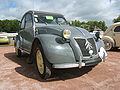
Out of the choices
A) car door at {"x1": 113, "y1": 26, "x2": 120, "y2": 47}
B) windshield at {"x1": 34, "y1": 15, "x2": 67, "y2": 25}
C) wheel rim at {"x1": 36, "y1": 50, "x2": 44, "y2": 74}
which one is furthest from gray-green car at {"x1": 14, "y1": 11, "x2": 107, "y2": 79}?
car door at {"x1": 113, "y1": 26, "x2": 120, "y2": 47}

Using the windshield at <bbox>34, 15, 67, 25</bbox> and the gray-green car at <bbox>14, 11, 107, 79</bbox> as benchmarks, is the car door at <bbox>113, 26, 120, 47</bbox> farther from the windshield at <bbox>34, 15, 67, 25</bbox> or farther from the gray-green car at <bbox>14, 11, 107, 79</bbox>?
the gray-green car at <bbox>14, 11, 107, 79</bbox>

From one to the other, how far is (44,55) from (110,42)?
568 centimetres

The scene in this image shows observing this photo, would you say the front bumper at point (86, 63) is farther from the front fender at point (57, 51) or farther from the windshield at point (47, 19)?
the windshield at point (47, 19)

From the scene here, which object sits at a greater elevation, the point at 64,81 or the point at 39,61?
the point at 39,61

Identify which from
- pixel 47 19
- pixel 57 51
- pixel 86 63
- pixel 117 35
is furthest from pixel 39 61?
pixel 117 35

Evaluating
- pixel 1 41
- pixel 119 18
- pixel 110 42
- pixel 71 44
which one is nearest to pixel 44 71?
pixel 71 44

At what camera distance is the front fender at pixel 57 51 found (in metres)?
2.49

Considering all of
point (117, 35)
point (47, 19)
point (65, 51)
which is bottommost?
point (65, 51)

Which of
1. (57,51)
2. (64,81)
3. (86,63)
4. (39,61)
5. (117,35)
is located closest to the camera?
(57,51)

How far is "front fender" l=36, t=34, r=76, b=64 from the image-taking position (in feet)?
8.16

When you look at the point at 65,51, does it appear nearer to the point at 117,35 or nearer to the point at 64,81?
the point at 64,81

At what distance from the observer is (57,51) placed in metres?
2.52

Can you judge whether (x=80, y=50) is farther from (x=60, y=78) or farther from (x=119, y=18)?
(x=119, y=18)

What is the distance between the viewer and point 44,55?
2635 mm
